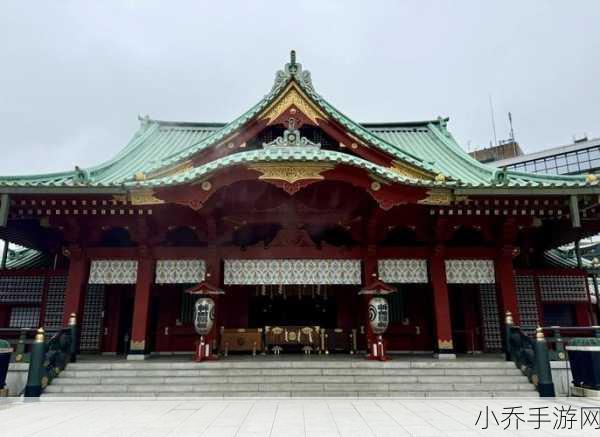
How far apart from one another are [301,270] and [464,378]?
4948 millimetres

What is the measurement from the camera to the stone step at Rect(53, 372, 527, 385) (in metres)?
9.12

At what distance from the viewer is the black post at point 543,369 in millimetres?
8641

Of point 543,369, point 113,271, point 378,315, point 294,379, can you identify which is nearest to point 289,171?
point 378,315

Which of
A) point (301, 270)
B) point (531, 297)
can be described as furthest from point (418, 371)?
point (531, 297)

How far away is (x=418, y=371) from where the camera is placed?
944 cm

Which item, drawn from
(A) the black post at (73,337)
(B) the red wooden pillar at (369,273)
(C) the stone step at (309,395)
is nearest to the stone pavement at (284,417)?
(C) the stone step at (309,395)

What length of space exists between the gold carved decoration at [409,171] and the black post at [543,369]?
5191 millimetres

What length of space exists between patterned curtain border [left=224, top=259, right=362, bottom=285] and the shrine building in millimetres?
40

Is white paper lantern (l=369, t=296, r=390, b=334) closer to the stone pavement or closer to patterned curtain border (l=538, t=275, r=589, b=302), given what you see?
the stone pavement

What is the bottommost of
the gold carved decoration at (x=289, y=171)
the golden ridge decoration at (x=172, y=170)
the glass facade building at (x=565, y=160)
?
the gold carved decoration at (x=289, y=171)

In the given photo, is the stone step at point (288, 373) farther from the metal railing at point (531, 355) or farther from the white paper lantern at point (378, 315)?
the white paper lantern at point (378, 315)

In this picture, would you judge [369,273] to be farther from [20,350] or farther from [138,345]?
[20,350]

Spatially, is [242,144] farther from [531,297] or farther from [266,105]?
[531,297]

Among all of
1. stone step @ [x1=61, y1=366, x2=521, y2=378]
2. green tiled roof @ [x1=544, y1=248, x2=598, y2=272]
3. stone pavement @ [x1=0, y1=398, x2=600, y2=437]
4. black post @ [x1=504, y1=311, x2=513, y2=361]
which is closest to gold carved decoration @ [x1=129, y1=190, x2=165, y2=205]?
stone step @ [x1=61, y1=366, x2=521, y2=378]
